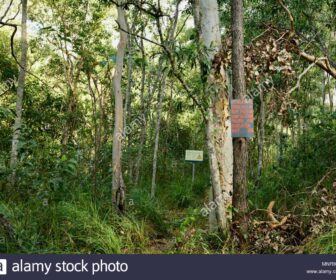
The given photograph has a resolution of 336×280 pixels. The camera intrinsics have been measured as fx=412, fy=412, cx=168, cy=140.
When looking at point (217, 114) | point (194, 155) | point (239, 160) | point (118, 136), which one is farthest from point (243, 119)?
point (194, 155)

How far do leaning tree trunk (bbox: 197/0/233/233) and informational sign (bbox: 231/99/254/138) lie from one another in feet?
1.81

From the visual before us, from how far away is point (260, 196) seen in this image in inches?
294

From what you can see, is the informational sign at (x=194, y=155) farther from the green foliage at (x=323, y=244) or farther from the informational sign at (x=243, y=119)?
the green foliage at (x=323, y=244)

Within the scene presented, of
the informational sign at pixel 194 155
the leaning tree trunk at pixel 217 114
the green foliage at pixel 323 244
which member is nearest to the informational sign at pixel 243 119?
the leaning tree trunk at pixel 217 114

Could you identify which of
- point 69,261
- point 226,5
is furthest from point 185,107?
point 69,261

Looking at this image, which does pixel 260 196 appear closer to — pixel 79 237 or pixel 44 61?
pixel 79 237

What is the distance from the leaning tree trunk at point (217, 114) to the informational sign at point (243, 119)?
55 cm

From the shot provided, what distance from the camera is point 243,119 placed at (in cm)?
502

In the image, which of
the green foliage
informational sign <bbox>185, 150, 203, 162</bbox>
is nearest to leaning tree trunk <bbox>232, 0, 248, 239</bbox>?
the green foliage

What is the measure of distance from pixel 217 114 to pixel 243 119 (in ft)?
2.83

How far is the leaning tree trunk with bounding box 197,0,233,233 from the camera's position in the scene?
18.2 feet

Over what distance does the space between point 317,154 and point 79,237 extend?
17.3 ft

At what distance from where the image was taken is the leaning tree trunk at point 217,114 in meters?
5.55

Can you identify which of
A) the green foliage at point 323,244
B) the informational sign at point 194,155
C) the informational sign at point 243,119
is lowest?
the green foliage at point 323,244
